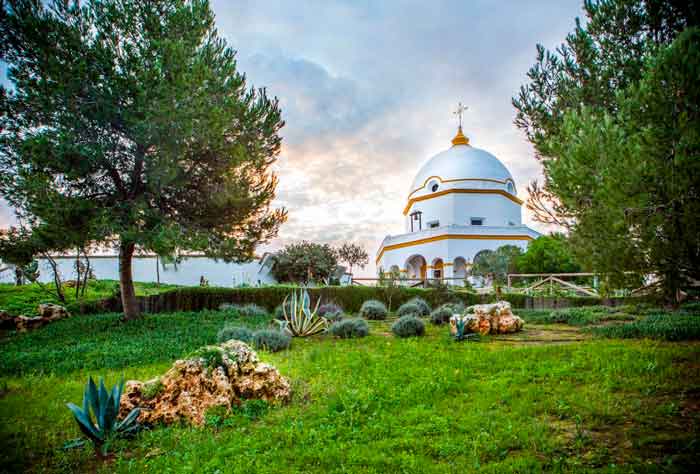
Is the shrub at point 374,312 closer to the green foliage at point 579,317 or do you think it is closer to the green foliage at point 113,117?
the green foliage at point 579,317

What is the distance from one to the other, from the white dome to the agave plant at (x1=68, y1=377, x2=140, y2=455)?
111 feet

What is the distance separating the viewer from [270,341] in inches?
309

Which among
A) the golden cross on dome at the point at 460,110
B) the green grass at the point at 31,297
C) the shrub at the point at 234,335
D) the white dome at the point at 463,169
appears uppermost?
the golden cross on dome at the point at 460,110

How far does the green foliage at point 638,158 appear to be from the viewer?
3740 mm

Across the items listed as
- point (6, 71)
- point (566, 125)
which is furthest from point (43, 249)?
point (566, 125)

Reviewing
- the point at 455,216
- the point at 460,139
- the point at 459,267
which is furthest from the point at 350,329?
the point at 460,139

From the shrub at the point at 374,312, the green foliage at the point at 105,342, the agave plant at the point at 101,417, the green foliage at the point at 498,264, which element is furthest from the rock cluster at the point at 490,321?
the green foliage at the point at 498,264

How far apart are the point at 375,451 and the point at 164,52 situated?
10472 mm

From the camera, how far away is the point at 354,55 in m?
10.5

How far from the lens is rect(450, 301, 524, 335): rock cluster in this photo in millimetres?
8773

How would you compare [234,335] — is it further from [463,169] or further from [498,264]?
[463,169]

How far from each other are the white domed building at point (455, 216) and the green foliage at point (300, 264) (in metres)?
5.92

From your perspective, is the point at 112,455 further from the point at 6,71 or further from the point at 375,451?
the point at 6,71

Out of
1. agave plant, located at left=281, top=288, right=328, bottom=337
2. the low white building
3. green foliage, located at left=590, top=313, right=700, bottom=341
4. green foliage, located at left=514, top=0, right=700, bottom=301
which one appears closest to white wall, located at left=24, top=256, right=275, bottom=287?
the low white building
